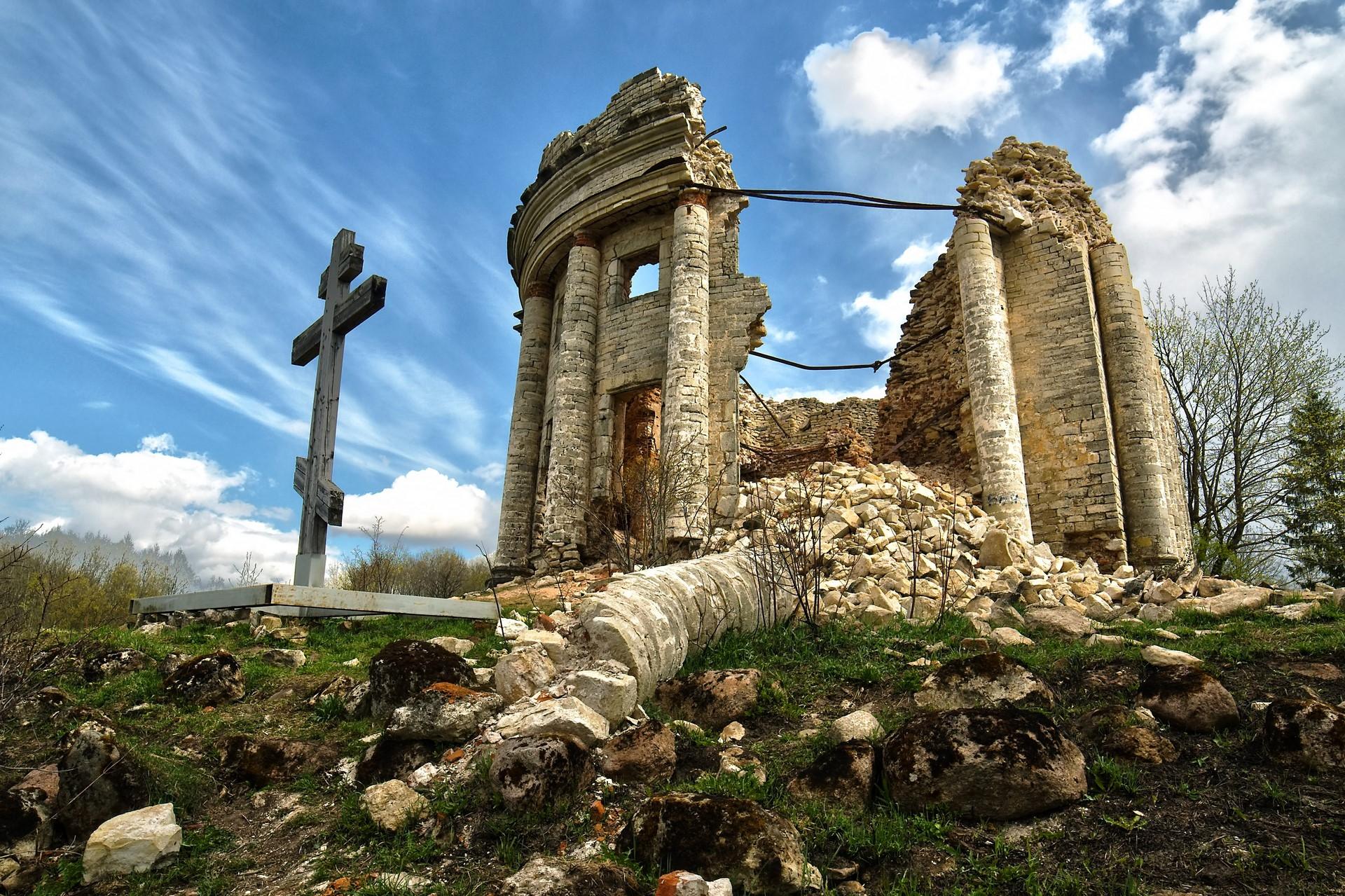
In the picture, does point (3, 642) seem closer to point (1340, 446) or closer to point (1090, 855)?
point (1090, 855)

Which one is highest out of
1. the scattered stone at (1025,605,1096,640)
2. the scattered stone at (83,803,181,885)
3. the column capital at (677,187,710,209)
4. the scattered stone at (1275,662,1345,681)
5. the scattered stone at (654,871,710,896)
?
the column capital at (677,187,710,209)

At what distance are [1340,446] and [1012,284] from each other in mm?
9403

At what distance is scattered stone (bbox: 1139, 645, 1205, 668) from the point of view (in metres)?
4.45

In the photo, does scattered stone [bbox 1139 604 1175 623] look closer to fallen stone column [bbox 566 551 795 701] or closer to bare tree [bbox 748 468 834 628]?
bare tree [bbox 748 468 834 628]

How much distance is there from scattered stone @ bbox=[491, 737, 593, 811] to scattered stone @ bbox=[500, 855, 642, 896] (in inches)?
17.9

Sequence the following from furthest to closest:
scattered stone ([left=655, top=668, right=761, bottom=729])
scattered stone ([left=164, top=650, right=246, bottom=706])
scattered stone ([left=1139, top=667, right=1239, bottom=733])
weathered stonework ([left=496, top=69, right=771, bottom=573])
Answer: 1. weathered stonework ([left=496, top=69, right=771, bottom=573])
2. scattered stone ([left=164, top=650, right=246, bottom=706])
3. scattered stone ([left=655, top=668, right=761, bottom=729])
4. scattered stone ([left=1139, top=667, right=1239, bottom=733])

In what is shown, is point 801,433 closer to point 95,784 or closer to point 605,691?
point 605,691

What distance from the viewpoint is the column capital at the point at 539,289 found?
54.9ft

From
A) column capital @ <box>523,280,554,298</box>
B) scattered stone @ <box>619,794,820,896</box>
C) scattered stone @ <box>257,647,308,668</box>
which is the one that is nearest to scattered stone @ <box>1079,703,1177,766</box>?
scattered stone @ <box>619,794,820,896</box>

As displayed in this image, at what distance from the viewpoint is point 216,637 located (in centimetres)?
691

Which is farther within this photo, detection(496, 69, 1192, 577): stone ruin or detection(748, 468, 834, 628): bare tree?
detection(496, 69, 1192, 577): stone ruin

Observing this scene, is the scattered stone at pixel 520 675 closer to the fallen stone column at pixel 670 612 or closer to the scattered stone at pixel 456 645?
the fallen stone column at pixel 670 612

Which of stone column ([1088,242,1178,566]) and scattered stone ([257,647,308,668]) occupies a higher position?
stone column ([1088,242,1178,566])

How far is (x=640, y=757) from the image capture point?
11.7ft
